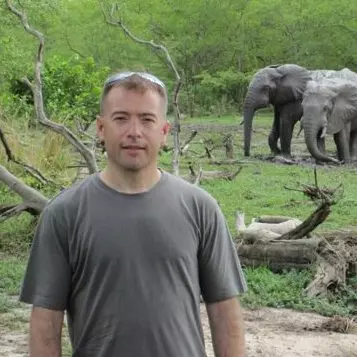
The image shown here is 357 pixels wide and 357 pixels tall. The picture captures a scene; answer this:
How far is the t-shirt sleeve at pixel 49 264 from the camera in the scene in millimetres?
2436

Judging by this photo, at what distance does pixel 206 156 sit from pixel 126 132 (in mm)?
15178

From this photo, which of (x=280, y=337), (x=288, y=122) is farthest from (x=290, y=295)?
(x=288, y=122)

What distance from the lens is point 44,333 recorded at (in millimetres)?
2459

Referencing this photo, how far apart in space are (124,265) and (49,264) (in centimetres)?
21

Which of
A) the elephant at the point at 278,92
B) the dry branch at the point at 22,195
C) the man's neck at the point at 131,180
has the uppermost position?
the elephant at the point at 278,92

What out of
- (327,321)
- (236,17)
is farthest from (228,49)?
(327,321)

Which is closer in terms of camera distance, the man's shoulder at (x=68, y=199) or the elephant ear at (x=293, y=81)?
the man's shoulder at (x=68, y=199)

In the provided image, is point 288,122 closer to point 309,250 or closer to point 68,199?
point 309,250

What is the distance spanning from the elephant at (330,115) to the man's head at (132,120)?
15438mm

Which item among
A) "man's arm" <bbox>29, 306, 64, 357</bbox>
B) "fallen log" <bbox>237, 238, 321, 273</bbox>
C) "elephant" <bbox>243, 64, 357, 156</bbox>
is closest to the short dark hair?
"man's arm" <bbox>29, 306, 64, 357</bbox>

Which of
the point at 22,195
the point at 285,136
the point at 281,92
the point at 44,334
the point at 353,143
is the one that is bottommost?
the point at 44,334

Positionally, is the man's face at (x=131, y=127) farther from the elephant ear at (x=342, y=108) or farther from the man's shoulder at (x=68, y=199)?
the elephant ear at (x=342, y=108)

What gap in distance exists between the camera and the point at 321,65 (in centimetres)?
3650

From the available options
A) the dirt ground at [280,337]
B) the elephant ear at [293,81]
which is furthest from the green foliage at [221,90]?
the dirt ground at [280,337]
